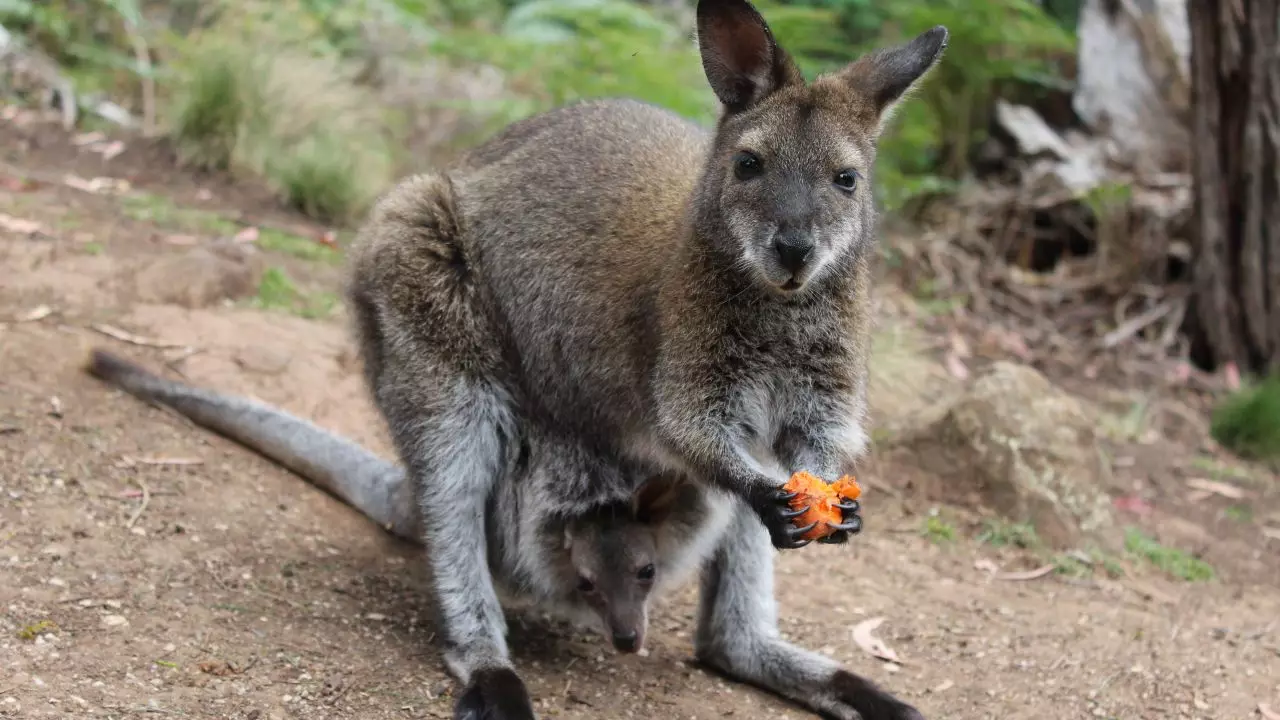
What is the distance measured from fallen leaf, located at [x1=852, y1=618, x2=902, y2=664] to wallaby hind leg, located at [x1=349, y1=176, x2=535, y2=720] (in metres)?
1.38

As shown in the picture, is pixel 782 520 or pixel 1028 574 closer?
pixel 782 520

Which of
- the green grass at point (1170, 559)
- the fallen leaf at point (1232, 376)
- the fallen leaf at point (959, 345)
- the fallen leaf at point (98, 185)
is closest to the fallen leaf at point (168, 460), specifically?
the fallen leaf at point (98, 185)

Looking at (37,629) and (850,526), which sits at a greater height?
(850,526)

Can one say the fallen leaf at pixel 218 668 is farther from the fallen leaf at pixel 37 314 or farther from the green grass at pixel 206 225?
the green grass at pixel 206 225

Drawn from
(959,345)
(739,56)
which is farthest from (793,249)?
(959,345)

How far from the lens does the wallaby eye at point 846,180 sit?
3592 millimetres

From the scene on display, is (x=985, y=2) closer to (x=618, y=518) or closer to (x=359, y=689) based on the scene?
(x=618, y=518)

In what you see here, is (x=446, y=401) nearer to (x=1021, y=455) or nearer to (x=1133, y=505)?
(x=1021, y=455)

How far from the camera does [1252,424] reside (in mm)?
7652

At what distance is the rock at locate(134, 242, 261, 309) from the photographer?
612 cm

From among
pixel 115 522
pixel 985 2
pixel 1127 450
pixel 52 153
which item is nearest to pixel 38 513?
pixel 115 522

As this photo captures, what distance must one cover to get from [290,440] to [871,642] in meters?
2.38

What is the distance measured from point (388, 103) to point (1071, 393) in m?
5.95

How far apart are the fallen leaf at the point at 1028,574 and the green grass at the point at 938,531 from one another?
341mm
